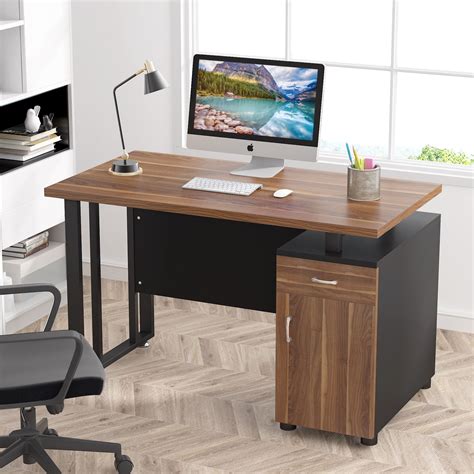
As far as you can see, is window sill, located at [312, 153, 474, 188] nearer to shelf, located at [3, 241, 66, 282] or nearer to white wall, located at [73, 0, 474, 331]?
white wall, located at [73, 0, 474, 331]

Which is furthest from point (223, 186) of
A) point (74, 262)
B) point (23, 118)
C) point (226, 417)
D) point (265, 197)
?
point (23, 118)

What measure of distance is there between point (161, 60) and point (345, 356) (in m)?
2.03

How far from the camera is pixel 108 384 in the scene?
438 cm

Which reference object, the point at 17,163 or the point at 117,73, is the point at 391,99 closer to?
the point at 117,73

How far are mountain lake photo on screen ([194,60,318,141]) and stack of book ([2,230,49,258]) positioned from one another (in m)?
1.14

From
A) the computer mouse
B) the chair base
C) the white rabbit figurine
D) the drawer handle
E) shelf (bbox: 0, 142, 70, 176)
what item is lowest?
the chair base

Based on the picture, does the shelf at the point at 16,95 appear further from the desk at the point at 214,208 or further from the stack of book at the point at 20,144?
the desk at the point at 214,208

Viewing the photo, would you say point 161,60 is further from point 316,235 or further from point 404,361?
point 404,361

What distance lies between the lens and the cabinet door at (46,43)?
15.4ft

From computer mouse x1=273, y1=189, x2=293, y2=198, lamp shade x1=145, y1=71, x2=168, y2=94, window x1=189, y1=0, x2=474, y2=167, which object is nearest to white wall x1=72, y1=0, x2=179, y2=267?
lamp shade x1=145, y1=71, x2=168, y2=94

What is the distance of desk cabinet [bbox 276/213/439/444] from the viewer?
12.1ft

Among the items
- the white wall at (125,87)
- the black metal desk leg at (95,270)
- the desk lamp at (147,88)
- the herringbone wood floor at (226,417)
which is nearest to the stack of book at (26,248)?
the herringbone wood floor at (226,417)

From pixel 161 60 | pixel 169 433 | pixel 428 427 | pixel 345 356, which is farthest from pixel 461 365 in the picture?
pixel 161 60

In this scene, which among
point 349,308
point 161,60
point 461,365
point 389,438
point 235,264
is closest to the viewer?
point 349,308
